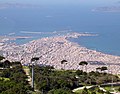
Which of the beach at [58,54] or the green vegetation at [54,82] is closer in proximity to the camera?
the green vegetation at [54,82]

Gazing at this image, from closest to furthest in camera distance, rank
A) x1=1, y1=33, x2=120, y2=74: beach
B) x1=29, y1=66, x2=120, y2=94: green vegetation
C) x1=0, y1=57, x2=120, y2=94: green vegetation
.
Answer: x1=0, y1=57, x2=120, y2=94: green vegetation
x1=29, y1=66, x2=120, y2=94: green vegetation
x1=1, y1=33, x2=120, y2=74: beach

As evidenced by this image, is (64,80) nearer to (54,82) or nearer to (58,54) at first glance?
(54,82)

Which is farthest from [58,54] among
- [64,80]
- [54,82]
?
[54,82]

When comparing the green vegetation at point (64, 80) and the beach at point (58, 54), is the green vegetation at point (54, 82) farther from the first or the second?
the beach at point (58, 54)

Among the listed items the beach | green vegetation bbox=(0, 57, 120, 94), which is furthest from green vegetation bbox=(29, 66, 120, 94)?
the beach

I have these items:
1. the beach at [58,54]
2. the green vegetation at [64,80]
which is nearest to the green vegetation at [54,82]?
the green vegetation at [64,80]

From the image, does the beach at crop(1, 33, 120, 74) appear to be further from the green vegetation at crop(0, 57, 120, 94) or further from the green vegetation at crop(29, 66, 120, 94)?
the green vegetation at crop(0, 57, 120, 94)

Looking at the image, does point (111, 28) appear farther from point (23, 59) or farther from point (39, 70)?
point (39, 70)

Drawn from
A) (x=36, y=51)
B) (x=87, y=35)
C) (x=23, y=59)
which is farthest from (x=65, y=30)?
(x=23, y=59)
